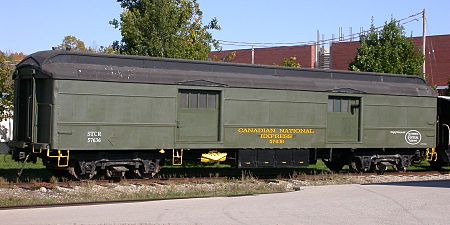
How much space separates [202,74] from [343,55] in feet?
131

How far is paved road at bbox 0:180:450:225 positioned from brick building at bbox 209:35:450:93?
2683 centimetres

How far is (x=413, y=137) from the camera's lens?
2127 cm

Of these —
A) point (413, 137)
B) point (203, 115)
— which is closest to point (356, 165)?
point (413, 137)

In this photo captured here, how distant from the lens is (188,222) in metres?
10.5

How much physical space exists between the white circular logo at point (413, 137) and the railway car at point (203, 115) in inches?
1.4

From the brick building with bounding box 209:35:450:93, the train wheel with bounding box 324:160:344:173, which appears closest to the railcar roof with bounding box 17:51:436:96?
the train wheel with bounding box 324:160:344:173

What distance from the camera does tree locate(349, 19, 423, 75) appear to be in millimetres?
30812

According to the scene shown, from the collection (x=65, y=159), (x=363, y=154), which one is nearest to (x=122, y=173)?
(x=65, y=159)

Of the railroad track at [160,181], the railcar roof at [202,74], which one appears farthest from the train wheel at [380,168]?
the railcar roof at [202,74]

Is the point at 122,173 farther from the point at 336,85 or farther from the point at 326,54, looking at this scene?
the point at 326,54

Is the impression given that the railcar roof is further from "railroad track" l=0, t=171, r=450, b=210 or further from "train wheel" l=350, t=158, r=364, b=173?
"railroad track" l=0, t=171, r=450, b=210

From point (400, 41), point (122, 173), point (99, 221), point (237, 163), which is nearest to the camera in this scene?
point (99, 221)

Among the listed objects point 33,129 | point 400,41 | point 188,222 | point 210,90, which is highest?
point 400,41

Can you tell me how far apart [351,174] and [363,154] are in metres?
1.03
